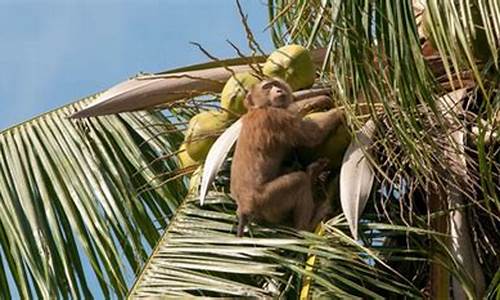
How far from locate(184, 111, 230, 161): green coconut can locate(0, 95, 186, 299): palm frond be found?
35 cm

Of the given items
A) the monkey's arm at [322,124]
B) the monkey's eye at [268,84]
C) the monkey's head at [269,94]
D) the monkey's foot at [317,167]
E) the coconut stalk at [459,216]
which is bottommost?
the coconut stalk at [459,216]

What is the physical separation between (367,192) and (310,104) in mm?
716

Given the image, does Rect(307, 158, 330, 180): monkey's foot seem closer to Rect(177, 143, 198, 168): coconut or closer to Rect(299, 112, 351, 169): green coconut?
Rect(299, 112, 351, 169): green coconut

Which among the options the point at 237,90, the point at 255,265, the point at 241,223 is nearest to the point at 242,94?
the point at 237,90

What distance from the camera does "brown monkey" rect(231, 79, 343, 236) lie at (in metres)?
4.47

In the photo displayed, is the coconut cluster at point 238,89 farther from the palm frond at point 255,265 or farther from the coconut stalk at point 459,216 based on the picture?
the coconut stalk at point 459,216

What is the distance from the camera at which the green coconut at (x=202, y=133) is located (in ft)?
15.2

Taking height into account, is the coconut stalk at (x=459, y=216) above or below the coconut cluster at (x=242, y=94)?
below

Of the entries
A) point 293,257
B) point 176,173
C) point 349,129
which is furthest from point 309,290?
point 176,173

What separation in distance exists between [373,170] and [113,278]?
4.45 ft

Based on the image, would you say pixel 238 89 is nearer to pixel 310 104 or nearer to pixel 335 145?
pixel 310 104

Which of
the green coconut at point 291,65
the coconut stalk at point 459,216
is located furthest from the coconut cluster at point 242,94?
the coconut stalk at point 459,216

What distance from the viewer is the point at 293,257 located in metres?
4.25

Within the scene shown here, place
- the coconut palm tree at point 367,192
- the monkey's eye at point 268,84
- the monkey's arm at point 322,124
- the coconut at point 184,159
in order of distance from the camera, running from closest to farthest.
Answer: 1. the coconut palm tree at point 367,192
2. the monkey's arm at point 322,124
3. the monkey's eye at point 268,84
4. the coconut at point 184,159
